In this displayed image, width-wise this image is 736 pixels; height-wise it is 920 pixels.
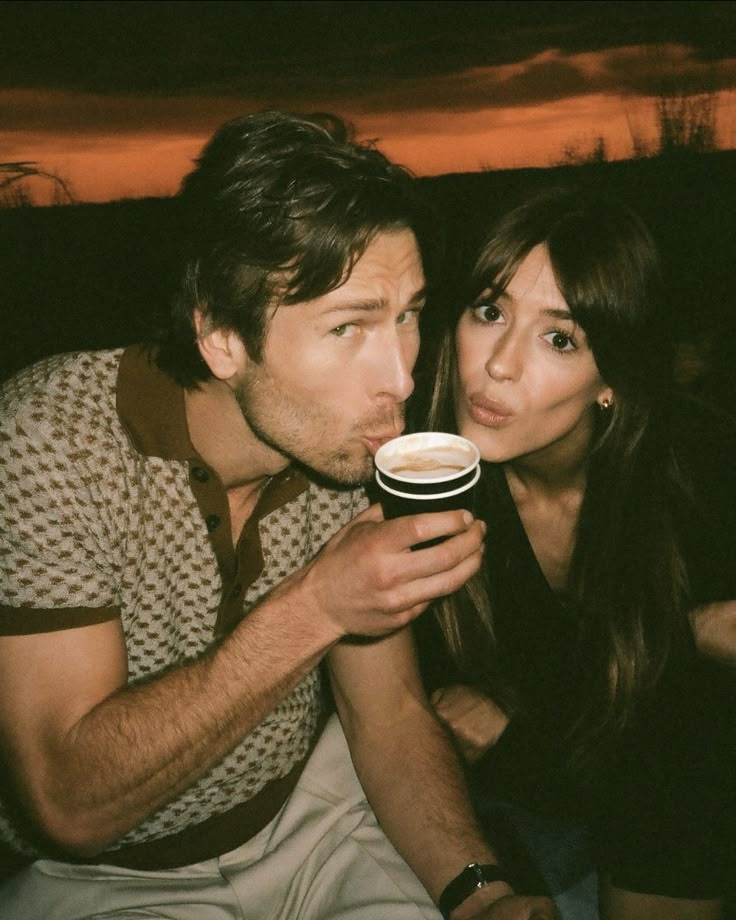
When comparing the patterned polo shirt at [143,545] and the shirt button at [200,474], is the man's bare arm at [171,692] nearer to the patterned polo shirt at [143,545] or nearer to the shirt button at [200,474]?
the patterned polo shirt at [143,545]

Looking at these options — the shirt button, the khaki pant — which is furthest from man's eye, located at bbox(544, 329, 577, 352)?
the khaki pant

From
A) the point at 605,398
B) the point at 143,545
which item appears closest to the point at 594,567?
the point at 605,398

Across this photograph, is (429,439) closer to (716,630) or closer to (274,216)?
(274,216)

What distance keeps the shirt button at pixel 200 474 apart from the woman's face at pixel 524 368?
3.92 ft

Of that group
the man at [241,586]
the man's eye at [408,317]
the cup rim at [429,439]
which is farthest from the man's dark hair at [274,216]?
the cup rim at [429,439]

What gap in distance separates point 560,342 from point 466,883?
6.35ft

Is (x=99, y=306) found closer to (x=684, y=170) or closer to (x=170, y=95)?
(x=170, y=95)

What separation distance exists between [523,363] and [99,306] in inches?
246

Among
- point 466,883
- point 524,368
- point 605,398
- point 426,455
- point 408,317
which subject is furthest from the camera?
point 605,398

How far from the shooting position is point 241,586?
5.84 feet

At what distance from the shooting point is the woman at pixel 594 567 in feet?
7.74

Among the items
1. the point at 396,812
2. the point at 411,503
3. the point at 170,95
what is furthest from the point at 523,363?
the point at 170,95

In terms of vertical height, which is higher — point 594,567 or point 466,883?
point 594,567

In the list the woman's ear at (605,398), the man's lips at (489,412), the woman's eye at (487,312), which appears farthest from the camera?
the woman's ear at (605,398)
